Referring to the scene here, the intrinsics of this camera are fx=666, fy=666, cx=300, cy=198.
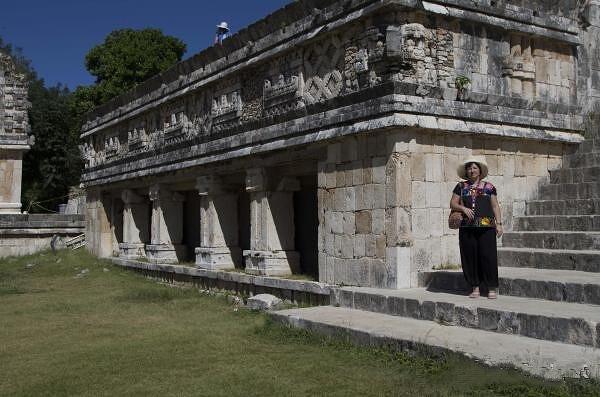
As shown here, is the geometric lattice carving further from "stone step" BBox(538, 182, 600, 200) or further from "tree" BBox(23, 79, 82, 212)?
"tree" BBox(23, 79, 82, 212)

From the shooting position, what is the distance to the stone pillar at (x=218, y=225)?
505 inches

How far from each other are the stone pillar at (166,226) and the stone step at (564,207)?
8.64 meters

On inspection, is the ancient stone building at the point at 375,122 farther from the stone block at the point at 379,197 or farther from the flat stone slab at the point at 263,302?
the flat stone slab at the point at 263,302

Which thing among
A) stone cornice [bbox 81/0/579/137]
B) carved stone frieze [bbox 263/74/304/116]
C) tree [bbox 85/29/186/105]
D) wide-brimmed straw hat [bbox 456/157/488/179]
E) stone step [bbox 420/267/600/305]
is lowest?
stone step [bbox 420/267/600/305]

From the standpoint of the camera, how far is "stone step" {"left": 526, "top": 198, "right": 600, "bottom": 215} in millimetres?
8531

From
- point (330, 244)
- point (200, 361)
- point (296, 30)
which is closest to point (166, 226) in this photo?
point (296, 30)

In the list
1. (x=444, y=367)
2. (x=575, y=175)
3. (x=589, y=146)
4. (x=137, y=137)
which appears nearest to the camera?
(x=444, y=367)

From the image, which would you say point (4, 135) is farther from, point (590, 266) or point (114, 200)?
point (590, 266)

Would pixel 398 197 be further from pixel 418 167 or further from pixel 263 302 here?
pixel 263 302

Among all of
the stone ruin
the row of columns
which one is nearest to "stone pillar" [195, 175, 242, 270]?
the row of columns

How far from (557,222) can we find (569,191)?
77cm

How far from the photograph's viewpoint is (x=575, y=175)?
9.41 metres

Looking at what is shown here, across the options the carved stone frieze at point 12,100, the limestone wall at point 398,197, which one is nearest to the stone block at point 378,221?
the limestone wall at point 398,197

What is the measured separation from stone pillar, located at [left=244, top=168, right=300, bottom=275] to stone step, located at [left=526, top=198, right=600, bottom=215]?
382 centimetres
